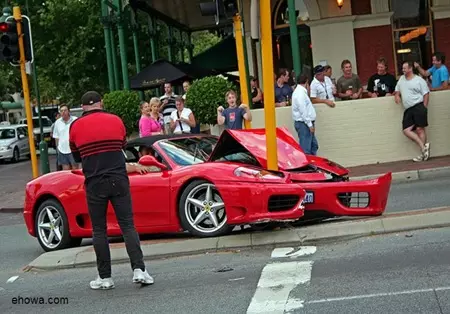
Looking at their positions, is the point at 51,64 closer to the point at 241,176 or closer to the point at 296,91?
the point at 296,91

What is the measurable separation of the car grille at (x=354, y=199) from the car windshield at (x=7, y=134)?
3185 centimetres

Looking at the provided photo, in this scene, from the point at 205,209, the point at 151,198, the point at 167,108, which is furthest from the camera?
the point at 167,108

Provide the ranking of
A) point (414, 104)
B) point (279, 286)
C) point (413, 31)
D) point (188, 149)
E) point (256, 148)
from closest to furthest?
1. point (279, 286)
2. point (256, 148)
3. point (188, 149)
4. point (414, 104)
5. point (413, 31)

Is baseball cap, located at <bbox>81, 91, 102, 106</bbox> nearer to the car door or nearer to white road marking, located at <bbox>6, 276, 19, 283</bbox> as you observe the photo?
the car door

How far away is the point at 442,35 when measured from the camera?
21656 mm

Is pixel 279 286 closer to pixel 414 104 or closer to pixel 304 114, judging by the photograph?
pixel 304 114

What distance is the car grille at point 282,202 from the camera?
854cm

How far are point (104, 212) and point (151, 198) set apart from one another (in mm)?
1828

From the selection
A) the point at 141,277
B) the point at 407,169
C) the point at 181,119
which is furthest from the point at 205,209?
the point at 407,169

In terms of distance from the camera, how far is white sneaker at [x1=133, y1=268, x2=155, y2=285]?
24.1 feet

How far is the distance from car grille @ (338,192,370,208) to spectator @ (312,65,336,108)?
6.83m

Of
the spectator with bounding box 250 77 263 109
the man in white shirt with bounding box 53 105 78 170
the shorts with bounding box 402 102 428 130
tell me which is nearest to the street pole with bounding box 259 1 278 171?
the shorts with bounding box 402 102 428 130

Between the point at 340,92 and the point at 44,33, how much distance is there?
2368 centimetres

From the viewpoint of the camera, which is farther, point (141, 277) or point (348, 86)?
point (348, 86)
